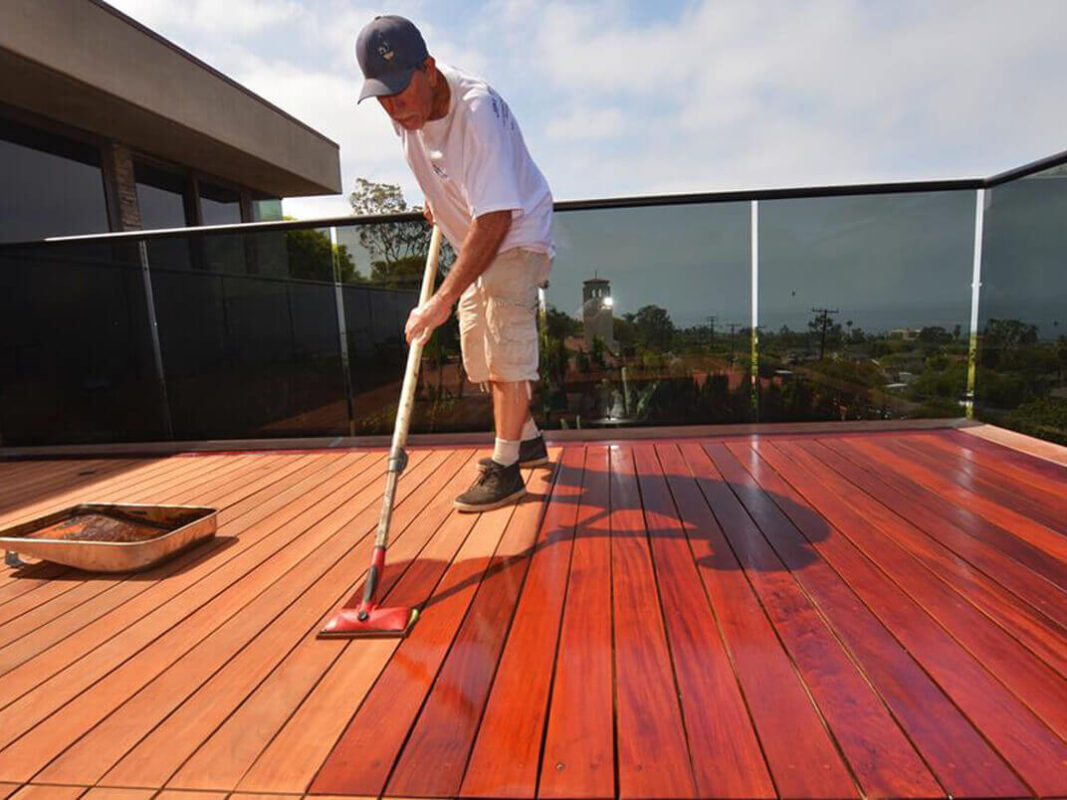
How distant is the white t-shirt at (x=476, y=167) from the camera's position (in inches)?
65.2

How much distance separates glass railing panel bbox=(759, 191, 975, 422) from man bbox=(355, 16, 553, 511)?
151cm

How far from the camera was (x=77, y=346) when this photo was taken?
11.1 feet

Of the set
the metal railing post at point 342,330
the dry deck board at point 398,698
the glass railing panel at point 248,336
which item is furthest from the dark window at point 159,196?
the dry deck board at point 398,698

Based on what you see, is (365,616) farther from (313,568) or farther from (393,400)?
(393,400)

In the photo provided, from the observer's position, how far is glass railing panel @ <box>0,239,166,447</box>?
3.33 metres

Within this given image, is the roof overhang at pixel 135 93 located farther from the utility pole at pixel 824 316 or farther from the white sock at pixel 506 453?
the utility pole at pixel 824 316

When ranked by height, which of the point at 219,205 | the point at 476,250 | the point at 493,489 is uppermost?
the point at 219,205

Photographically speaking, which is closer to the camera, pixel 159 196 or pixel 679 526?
pixel 679 526

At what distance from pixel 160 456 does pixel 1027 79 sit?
965cm

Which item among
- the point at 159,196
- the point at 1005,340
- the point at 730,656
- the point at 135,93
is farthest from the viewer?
the point at 159,196

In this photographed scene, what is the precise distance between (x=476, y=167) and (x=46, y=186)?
21.5 ft

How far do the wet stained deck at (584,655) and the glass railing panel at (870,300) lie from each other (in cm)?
99

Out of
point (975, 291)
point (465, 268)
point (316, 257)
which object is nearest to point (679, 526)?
point (465, 268)

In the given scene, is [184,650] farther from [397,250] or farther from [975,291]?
[975,291]
